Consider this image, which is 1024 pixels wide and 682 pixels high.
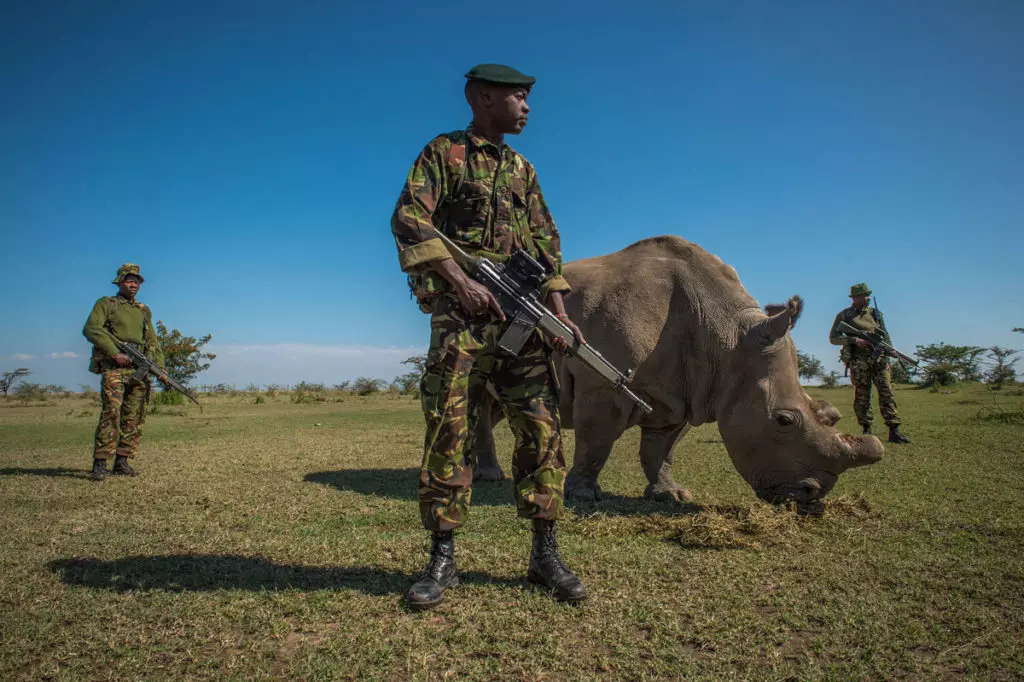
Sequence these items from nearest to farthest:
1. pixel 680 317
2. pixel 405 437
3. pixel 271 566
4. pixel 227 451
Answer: pixel 271 566
pixel 680 317
pixel 227 451
pixel 405 437

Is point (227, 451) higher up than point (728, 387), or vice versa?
point (728, 387)

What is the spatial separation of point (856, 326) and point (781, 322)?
7713 mm

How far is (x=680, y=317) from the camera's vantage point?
609 centimetres

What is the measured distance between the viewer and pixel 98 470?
7.69m

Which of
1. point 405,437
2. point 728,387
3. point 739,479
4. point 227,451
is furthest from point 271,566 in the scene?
point 405,437

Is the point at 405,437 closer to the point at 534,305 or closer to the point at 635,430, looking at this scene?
the point at 635,430

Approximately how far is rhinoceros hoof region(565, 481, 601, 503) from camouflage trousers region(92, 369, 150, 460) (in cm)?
564

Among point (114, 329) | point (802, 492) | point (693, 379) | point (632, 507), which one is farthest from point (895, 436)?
point (114, 329)

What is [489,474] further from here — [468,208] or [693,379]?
[468,208]

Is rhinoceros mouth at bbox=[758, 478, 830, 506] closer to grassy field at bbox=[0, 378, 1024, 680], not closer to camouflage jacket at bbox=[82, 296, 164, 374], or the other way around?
grassy field at bbox=[0, 378, 1024, 680]

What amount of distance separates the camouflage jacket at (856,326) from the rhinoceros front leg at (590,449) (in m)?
7.83

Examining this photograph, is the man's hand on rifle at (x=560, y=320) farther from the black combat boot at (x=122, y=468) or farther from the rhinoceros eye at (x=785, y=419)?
the black combat boot at (x=122, y=468)

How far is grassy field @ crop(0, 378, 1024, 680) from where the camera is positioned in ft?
9.08

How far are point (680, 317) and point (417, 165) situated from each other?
3.35 metres
